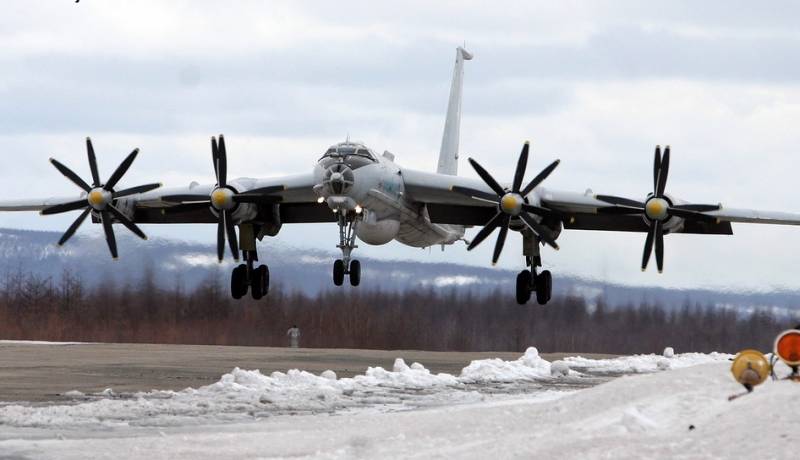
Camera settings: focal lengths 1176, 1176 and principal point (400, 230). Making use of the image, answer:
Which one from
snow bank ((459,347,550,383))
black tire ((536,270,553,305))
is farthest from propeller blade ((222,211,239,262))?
snow bank ((459,347,550,383))

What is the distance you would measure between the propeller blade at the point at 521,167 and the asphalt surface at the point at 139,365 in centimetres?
485

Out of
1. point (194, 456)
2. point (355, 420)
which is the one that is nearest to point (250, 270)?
point (355, 420)

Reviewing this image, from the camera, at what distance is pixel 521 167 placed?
30906 mm

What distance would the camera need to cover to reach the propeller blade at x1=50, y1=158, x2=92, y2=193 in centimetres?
3300

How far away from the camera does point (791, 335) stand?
33.9 ft

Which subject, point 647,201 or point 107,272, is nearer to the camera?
point 647,201

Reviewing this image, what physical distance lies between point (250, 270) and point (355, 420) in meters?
21.5

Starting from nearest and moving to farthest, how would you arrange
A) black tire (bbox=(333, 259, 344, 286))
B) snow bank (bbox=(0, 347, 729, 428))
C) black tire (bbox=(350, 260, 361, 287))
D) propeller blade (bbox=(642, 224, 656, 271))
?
snow bank (bbox=(0, 347, 729, 428)) < black tire (bbox=(333, 259, 344, 286)) < black tire (bbox=(350, 260, 361, 287)) < propeller blade (bbox=(642, 224, 656, 271))

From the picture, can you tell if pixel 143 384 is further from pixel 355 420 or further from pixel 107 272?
pixel 107 272

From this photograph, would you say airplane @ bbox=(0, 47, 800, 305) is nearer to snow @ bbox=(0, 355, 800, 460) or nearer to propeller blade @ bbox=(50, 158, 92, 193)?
propeller blade @ bbox=(50, 158, 92, 193)

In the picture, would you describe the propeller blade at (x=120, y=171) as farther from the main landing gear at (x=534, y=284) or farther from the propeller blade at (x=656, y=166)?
the propeller blade at (x=656, y=166)

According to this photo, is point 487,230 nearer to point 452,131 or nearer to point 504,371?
point 504,371

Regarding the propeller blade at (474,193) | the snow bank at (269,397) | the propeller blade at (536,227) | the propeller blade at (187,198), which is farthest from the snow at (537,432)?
the propeller blade at (187,198)

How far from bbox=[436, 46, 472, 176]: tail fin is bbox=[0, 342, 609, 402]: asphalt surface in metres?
8.52
